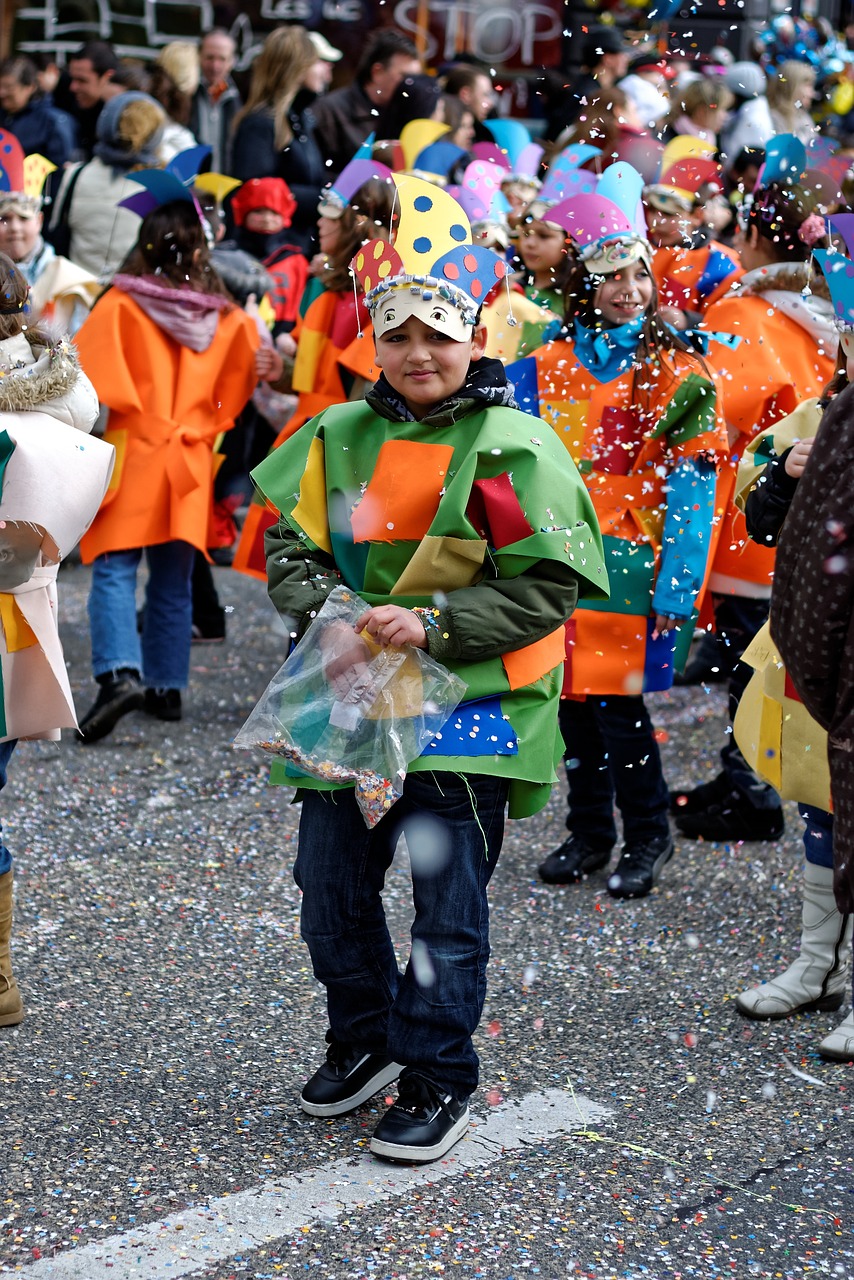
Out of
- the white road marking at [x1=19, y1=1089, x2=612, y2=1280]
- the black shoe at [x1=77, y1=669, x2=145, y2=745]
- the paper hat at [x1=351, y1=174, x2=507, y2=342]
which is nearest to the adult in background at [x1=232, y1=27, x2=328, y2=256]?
the black shoe at [x1=77, y1=669, x2=145, y2=745]

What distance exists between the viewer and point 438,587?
116 inches

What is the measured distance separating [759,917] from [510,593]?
1819 millimetres

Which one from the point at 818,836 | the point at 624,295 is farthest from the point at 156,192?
the point at 818,836

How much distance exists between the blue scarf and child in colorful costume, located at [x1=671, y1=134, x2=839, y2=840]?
2.23 ft

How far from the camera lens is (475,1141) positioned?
3094 mm

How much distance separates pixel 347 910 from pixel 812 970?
4.35ft

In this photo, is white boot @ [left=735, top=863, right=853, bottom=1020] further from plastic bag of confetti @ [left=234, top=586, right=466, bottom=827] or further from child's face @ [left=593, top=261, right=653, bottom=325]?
child's face @ [left=593, top=261, right=653, bottom=325]

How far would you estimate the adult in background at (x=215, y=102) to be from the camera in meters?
10.1

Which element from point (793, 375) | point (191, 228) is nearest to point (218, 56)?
point (191, 228)

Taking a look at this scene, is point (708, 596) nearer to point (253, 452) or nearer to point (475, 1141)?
point (475, 1141)

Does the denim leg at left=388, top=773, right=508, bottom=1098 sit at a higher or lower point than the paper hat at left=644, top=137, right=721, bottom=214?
lower

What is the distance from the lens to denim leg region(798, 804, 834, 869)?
3.63 metres

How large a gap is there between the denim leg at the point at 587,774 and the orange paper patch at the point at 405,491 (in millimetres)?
1677

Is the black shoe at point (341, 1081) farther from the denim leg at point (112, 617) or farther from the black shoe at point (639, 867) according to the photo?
the denim leg at point (112, 617)
